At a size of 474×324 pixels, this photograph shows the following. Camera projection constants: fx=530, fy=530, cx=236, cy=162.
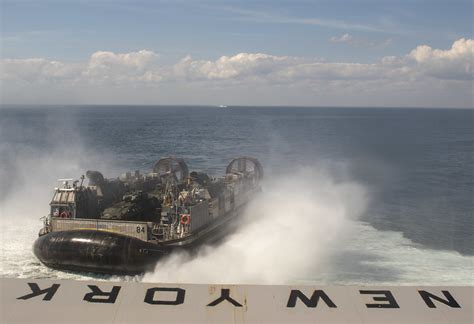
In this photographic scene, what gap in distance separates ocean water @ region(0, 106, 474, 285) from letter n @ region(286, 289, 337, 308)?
35.7 ft

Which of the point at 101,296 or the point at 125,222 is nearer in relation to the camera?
the point at 101,296

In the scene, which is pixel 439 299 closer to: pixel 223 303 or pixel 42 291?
pixel 223 303

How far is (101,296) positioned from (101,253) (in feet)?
35.3

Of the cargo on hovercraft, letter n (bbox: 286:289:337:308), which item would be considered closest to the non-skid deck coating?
letter n (bbox: 286:289:337:308)

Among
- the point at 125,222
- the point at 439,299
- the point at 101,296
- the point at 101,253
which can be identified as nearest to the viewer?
the point at 101,296

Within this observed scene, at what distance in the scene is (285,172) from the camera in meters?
55.3

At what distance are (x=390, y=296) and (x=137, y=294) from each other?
600 centimetres

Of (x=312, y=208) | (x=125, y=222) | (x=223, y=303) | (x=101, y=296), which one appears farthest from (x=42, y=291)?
(x=312, y=208)

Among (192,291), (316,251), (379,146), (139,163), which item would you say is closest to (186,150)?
(139,163)

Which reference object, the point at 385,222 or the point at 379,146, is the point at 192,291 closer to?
the point at 385,222

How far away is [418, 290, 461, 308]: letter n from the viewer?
12250 mm

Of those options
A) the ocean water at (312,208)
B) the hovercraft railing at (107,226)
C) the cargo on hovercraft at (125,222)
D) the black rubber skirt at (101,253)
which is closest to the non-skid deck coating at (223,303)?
the black rubber skirt at (101,253)

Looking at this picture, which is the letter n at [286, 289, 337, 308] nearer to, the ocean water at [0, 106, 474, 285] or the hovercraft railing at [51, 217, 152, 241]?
the ocean water at [0, 106, 474, 285]

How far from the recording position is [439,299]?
41.1 feet
